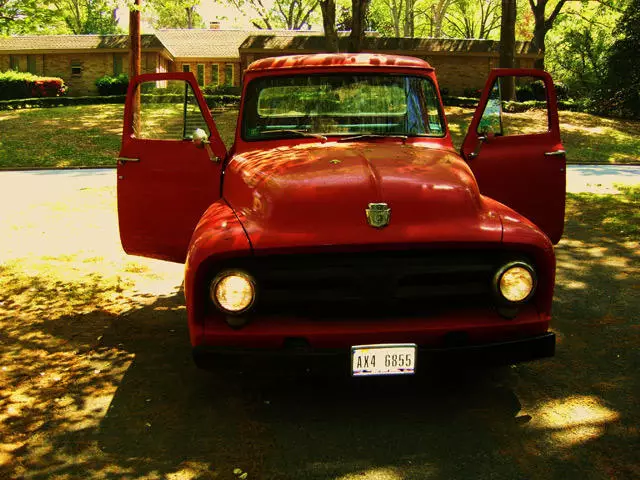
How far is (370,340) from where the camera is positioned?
3828 mm

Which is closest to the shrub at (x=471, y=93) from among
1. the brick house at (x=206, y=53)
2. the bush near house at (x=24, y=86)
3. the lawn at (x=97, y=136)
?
the brick house at (x=206, y=53)

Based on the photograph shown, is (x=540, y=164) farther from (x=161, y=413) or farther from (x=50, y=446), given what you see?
(x=50, y=446)

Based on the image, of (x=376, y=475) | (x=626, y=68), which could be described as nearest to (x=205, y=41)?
(x=626, y=68)

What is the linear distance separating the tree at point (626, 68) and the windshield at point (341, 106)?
29314mm

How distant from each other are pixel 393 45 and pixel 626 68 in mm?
15272

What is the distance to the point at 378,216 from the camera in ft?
12.8

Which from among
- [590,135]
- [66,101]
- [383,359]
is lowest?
[590,135]

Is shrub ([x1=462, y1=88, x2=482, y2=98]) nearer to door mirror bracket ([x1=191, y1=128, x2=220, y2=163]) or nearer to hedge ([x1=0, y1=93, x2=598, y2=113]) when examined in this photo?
hedge ([x1=0, y1=93, x2=598, y2=113])

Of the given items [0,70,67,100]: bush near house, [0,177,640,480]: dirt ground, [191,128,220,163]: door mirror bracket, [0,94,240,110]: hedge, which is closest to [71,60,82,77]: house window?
[0,70,67,100]: bush near house

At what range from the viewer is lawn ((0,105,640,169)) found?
72.5 ft

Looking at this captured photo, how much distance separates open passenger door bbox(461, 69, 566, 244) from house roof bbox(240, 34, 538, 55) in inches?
1496

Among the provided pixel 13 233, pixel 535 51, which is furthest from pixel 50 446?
pixel 535 51

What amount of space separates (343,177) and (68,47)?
4627cm

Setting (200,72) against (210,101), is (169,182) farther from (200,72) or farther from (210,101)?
(200,72)
